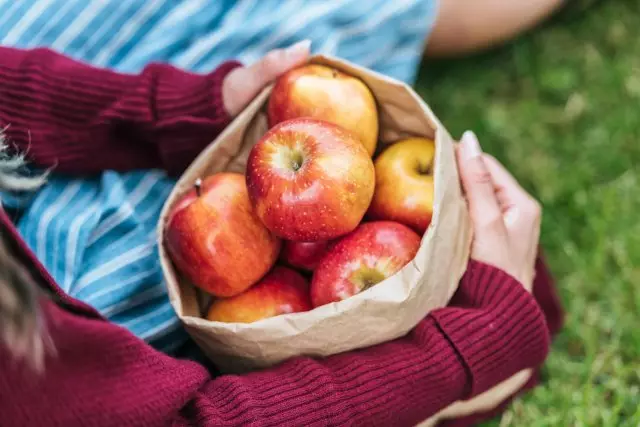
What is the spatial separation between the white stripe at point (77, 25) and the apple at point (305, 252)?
426mm

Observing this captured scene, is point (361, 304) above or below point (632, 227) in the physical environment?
above

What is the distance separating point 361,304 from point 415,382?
12cm

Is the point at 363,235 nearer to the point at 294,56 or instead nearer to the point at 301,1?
the point at 294,56

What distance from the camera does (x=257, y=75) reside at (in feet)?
3.04

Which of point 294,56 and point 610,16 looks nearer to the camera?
point 294,56

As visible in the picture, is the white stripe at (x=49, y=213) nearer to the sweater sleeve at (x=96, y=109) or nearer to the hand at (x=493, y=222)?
the sweater sleeve at (x=96, y=109)

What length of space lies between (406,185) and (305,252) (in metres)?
0.14

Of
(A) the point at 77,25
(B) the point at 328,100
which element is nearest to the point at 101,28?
(A) the point at 77,25

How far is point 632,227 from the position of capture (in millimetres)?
1147

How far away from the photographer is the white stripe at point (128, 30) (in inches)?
40.4

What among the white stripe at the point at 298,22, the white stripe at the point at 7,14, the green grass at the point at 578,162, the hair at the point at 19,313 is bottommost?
the green grass at the point at 578,162

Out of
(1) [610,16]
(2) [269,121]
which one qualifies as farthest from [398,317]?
(1) [610,16]

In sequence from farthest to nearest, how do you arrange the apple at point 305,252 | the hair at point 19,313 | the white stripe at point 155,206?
the white stripe at point 155,206 → the apple at point 305,252 → the hair at point 19,313

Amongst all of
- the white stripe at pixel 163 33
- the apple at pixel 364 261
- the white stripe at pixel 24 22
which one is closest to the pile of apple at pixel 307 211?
the apple at pixel 364 261
